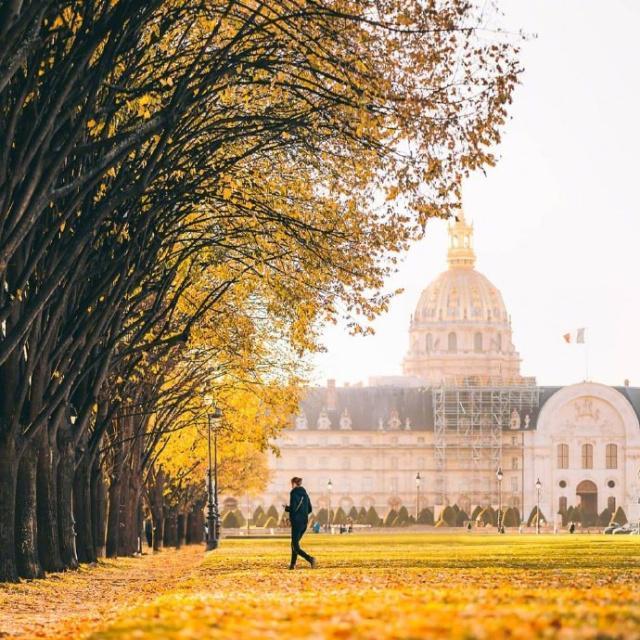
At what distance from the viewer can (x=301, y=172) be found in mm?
27734

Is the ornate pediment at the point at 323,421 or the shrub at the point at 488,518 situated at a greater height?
the ornate pediment at the point at 323,421

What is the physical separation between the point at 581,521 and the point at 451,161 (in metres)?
125

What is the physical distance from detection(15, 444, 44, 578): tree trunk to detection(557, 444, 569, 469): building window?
523ft

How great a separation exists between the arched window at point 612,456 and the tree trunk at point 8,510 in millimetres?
160570

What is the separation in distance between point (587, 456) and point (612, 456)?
2.85 metres

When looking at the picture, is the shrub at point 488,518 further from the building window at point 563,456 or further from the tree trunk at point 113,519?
the tree trunk at point 113,519

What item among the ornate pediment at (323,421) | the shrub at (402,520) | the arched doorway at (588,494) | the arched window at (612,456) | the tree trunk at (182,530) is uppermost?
the ornate pediment at (323,421)

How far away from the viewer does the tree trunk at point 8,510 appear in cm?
2344

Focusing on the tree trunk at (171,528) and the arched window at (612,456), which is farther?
the arched window at (612,456)

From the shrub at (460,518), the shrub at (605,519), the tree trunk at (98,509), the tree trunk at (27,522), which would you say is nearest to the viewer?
the tree trunk at (27,522)

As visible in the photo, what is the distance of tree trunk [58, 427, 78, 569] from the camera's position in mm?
29109

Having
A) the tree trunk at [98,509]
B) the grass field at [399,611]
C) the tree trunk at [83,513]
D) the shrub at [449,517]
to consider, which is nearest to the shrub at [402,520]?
the shrub at [449,517]

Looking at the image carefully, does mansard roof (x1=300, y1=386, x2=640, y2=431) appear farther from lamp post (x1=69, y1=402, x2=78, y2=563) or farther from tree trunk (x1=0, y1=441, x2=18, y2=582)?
tree trunk (x1=0, y1=441, x2=18, y2=582)

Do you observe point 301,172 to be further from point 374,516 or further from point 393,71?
point 374,516
